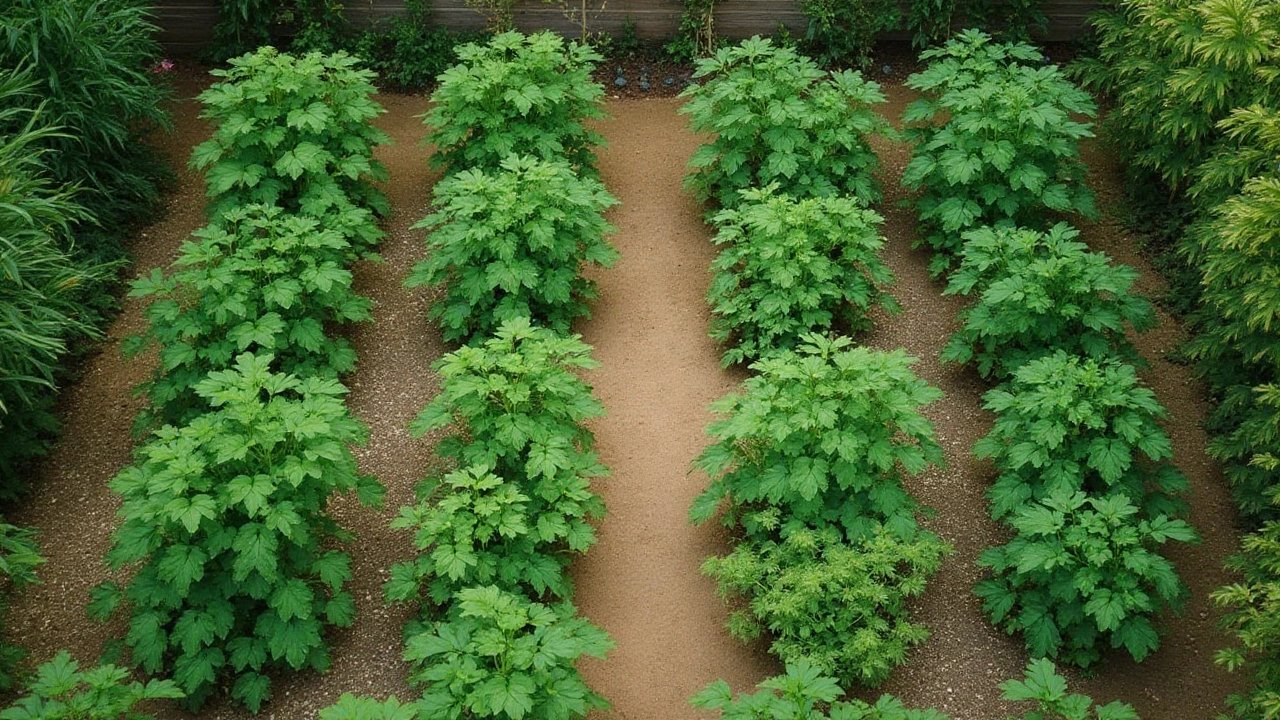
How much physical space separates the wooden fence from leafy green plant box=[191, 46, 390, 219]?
2.77 meters

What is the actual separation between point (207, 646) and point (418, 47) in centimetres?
723

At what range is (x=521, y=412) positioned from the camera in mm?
8078

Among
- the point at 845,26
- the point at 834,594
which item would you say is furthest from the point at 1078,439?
the point at 845,26

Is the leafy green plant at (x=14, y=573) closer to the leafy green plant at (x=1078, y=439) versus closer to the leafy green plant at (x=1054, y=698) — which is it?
the leafy green plant at (x=1054, y=698)

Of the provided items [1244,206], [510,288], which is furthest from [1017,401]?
[510,288]

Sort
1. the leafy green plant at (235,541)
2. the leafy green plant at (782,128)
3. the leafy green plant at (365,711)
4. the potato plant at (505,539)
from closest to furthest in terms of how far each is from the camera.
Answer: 1. the leafy green plant at (365,711)
2. the potato plant at (505,539)
3. the leafy green plant at (235,541)
4. the leafy green plant at (782,128)

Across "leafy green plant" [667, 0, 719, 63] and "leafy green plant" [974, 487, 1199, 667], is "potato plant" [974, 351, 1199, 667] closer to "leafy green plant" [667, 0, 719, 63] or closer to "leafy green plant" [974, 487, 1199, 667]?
"leafy green plant" [974, 487, 1199, 667]

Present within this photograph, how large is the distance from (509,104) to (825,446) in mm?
4502

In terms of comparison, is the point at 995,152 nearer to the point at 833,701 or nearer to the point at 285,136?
the point at 833,701

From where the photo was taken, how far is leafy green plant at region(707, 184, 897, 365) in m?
9.36

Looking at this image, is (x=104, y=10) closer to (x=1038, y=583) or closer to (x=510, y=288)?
(x=510, y=288)

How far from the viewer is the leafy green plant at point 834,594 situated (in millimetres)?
7371

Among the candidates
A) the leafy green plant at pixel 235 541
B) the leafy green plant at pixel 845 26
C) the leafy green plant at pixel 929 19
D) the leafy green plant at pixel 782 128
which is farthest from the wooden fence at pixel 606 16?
the leafy green plant at pixel 235 541

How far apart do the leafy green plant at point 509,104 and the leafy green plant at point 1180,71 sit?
450 cm
